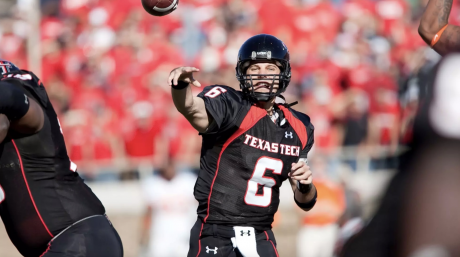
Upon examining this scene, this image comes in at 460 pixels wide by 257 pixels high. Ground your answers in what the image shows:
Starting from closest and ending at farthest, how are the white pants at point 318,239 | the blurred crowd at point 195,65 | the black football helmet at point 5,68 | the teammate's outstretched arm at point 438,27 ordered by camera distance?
the teammate's outstretched arm at point 438,27
the black football helmet at point 5,68
the white pants at point 318,239
the blurred crowd at point 195,65

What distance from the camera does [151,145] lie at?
10.6 metres

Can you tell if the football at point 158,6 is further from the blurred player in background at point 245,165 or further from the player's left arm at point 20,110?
the player's left arm at point 20,110

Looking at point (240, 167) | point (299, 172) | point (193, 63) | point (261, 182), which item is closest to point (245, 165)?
point (240, 167)

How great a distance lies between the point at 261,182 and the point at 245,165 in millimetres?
164

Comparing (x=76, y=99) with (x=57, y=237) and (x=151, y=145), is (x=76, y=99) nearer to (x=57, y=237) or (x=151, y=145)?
(x=151, y=145)

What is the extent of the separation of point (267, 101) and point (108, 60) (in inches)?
314

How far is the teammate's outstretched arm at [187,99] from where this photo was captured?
3832 millimetres

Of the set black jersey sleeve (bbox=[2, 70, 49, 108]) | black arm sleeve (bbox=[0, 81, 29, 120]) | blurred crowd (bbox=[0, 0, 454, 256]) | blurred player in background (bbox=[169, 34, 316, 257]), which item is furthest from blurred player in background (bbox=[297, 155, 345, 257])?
black arm sleeve (bbox=[0, 81, 29, 120])

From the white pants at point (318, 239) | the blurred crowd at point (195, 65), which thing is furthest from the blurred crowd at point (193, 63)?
the white pants at point (318, 239)

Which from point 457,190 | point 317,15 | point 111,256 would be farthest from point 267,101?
point 317,15

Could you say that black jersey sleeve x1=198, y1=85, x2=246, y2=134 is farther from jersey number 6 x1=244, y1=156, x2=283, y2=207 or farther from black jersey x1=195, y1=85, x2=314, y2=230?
jersey number 6 x1=244, y1=156, x2=283, y2=207

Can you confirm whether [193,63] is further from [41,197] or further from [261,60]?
[41,197]

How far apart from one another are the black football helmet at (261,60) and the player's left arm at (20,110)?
137cm

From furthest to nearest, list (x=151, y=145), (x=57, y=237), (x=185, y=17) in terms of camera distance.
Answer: (x=185, y=17)
(x=151, y=145)
(x=57, y=237)
